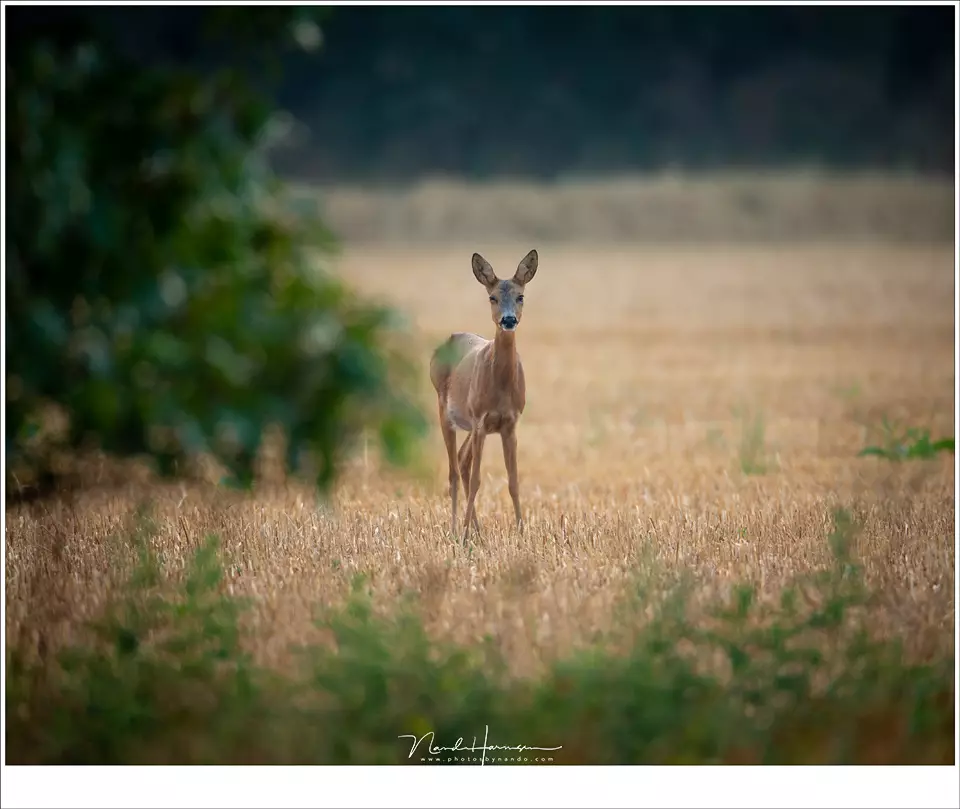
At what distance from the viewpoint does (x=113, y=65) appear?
4215mm

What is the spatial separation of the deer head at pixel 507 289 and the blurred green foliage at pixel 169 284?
292 centimetres

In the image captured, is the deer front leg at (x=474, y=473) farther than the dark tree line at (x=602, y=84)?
Yes

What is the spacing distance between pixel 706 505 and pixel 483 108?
371cm

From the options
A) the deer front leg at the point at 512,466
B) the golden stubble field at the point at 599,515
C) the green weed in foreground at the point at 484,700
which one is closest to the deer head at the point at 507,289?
the golden stubble field at the point at 599,515

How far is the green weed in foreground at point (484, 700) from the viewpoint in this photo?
5246mm

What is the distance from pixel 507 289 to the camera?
726cm

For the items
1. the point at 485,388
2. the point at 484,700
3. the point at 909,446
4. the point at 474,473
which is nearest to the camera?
the point at 484,700

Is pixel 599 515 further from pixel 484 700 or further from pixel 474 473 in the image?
pixel 484 700

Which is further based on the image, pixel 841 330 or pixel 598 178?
pixel 841 330

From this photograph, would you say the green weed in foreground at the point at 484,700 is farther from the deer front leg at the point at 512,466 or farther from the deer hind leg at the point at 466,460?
the deer hind leg at the point at 466,460

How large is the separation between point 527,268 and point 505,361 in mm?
774

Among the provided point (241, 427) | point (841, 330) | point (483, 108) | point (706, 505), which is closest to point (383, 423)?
point (241, 427)

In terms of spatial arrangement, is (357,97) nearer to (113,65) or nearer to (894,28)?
(894,28)

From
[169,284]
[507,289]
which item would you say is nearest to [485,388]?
[507,289]
